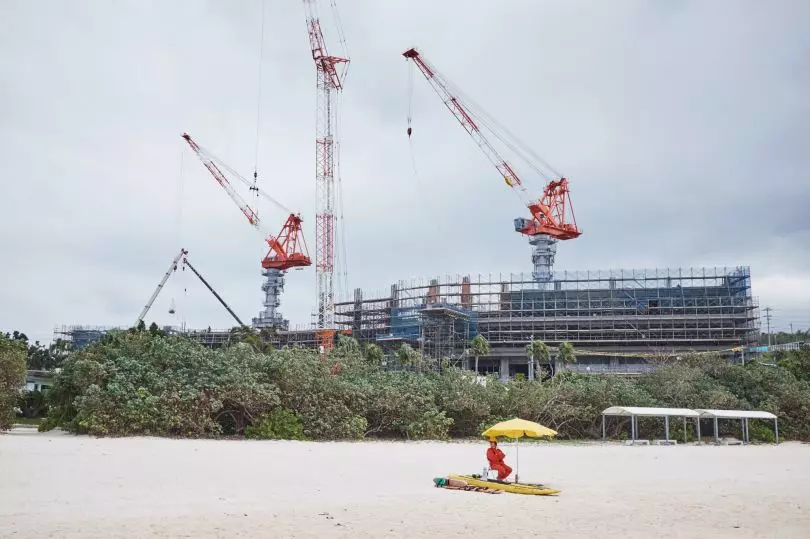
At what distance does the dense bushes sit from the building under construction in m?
58.1

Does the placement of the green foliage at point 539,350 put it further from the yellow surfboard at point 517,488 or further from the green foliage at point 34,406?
the yellow surfboard at point 517,488

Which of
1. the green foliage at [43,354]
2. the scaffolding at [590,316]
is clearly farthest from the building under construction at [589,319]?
the green foliage at [43,354]

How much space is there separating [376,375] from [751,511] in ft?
67.6

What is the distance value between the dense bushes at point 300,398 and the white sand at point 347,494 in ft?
6.47

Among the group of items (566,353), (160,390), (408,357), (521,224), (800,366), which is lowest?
(160,390)

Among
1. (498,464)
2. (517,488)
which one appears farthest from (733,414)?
(517,488)

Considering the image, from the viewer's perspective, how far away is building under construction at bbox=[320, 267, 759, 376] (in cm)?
9688

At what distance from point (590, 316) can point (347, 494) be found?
90.5 m

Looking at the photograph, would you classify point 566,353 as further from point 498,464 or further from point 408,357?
point 498,464

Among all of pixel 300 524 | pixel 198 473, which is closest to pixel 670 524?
pixel 300 524

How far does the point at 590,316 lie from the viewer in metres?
101

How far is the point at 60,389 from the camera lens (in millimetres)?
27609

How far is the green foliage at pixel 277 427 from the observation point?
89.9 feet

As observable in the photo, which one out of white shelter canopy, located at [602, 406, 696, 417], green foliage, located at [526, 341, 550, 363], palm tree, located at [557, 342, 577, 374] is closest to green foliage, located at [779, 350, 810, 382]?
white shelter canopy, located at [602, 406, 696, 417]
